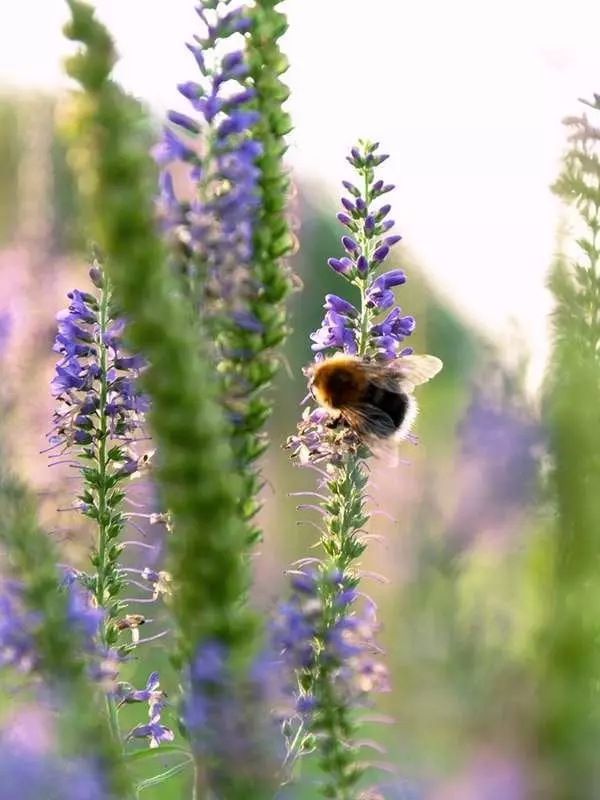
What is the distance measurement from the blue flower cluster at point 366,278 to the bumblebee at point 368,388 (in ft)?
0.11

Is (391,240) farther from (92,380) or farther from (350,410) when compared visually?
(92,380)

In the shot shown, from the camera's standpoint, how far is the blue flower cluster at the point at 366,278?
2.23 m

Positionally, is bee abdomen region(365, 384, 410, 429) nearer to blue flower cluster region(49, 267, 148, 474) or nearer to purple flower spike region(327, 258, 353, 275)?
purple flower spike region(327, 258, 353, 275)

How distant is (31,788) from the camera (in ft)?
3.98

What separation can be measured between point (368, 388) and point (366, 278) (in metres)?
0.32

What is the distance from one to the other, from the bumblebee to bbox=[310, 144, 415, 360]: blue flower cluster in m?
0.03

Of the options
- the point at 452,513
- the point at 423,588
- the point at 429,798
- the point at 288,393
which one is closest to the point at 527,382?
the point at 452,513

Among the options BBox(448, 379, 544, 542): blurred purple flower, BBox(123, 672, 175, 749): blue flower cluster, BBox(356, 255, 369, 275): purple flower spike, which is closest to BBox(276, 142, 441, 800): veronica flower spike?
BBox(356, 255, 369, 275): purple flower spike

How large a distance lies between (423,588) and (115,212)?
1.72 feet

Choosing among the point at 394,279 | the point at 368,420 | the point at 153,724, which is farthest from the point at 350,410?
the point at 153,724

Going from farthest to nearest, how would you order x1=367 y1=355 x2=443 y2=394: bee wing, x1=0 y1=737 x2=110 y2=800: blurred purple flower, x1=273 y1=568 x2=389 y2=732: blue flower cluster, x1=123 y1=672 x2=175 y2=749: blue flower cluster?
x1=367 y1=355 x2=443 y2=394: bee wing → x1=123 y1=672 x2=175 y2=749: blue flower cluster → x1=273 y1=568 x2=389 y2=732: blue flower cluster → x1=0 y1=737 x2=110 y2=800: blurred purple flower

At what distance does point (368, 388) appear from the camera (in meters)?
2.46

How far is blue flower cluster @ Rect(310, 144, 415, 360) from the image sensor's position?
2.23 meters

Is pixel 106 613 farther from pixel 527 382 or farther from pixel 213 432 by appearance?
pixel 213 432
